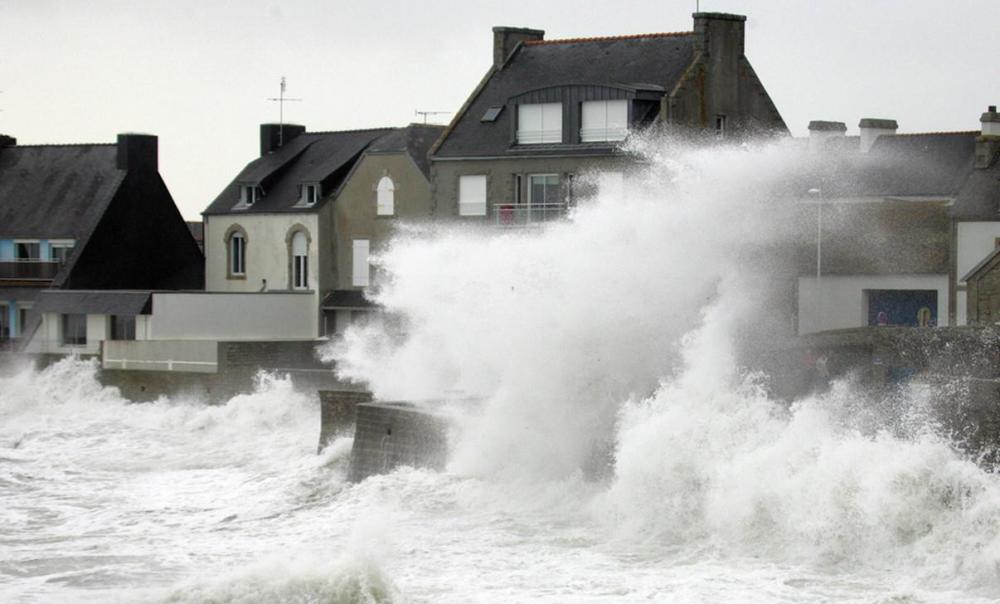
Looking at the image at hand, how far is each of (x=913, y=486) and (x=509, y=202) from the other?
2139 cm

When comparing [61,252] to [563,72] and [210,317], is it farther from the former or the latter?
[563,72]

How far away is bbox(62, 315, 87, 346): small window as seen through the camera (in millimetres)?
47250

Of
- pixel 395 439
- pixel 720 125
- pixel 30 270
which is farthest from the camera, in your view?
pixel 30 270

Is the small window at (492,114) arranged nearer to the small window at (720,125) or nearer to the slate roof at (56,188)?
the small window at (720,125)

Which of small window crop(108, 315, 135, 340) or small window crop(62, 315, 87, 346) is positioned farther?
small window crop(62, 315, 87, 346)

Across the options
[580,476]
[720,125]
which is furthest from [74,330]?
[580,476]

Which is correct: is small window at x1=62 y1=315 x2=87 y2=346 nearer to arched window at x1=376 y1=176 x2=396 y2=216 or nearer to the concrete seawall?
arched window at x1=376 y1=176 x2=396 y2=216

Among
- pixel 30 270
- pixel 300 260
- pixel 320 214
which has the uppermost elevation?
pixel 320 214

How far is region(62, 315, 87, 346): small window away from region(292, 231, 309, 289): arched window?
577 centimetres

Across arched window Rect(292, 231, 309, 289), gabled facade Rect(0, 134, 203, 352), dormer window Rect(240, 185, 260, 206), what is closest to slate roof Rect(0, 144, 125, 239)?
gabled facade Rect(0, 134, 203, 352)

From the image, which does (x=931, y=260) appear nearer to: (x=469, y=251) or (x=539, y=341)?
(x=469, y=251)

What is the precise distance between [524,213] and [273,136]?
14.7 meters

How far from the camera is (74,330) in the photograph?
47562mm

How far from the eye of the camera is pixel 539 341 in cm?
2777
